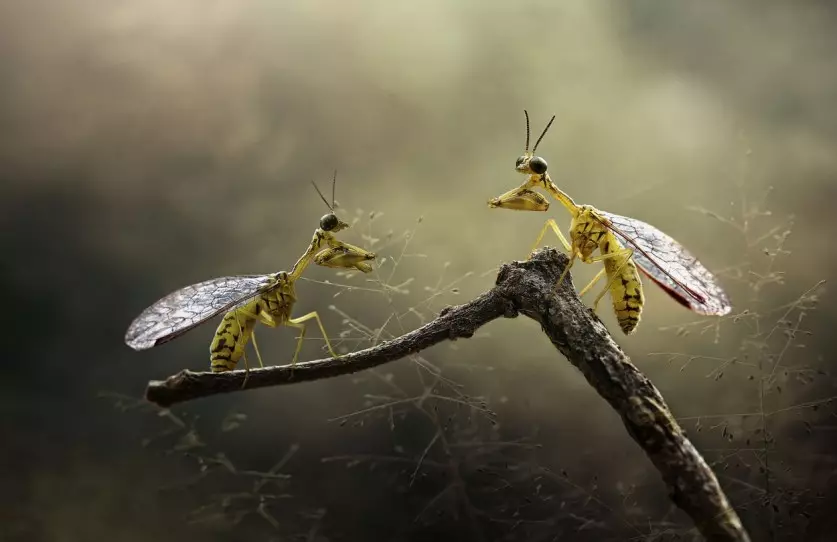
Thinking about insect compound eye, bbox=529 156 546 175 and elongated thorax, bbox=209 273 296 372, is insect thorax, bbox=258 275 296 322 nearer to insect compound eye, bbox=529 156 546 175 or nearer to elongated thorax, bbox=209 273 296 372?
elongated thorax, bbox=209 273 296 372

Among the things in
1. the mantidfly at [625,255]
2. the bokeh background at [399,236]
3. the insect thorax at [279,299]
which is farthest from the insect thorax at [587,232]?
the insect thorax at [279,299]

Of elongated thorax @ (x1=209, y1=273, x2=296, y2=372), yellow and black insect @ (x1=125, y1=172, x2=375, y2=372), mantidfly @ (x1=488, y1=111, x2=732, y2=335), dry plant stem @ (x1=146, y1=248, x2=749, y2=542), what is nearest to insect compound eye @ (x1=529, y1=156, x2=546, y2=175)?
mantidfly @ (x1=488, y1=111, x2=732, y2=335)

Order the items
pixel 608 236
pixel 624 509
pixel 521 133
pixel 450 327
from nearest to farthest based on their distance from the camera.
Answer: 1. pixel 450 327
2. pixel 608 236
3. pixel 624 509
4. pixel 521 133

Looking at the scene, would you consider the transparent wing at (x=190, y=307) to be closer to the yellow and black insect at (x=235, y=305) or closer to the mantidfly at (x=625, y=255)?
the yellow and black insect at (x=235, y=305)

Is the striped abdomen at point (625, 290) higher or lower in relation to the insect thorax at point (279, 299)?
lower

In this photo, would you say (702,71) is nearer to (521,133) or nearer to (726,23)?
(726,23)

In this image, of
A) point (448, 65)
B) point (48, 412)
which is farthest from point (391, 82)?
point (48, 412)

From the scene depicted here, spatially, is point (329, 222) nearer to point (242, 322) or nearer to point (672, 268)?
point (242, 322)

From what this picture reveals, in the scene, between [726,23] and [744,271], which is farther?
[726,23]
